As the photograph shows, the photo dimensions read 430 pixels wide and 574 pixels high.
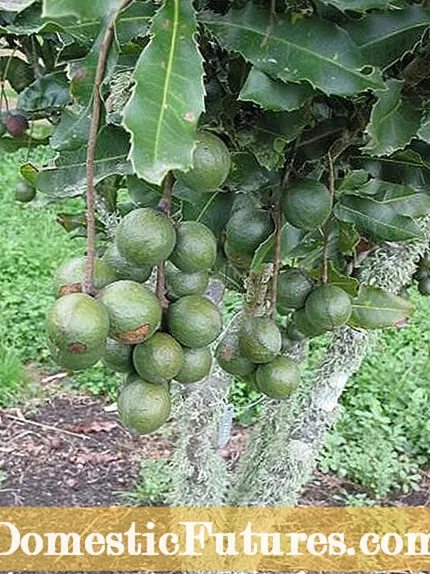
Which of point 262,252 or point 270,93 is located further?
point 262,252

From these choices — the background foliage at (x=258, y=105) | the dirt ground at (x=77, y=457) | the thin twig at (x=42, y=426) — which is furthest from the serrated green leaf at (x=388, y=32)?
the thin twig at (x=42, y=426)

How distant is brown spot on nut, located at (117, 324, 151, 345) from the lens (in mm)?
760

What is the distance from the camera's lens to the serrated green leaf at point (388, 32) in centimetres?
79

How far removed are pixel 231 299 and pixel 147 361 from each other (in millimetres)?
3228

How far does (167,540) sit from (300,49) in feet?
6.52

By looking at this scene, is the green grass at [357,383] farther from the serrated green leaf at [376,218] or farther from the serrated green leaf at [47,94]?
the serrated green leaf at [376,218]

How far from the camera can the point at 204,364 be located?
2.83ft

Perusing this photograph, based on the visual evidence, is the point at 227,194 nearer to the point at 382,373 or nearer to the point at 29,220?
the point at 382,373

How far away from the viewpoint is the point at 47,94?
125 cm

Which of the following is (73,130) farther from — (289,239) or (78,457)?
(78,457)

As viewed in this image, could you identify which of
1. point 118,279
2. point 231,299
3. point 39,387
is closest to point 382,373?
point 231,299

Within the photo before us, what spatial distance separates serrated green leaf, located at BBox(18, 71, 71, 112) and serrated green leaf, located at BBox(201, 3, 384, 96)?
1.47ft

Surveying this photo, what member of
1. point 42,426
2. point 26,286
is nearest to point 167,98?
point 42,426

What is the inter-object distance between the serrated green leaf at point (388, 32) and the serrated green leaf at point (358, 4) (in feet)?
0.18
